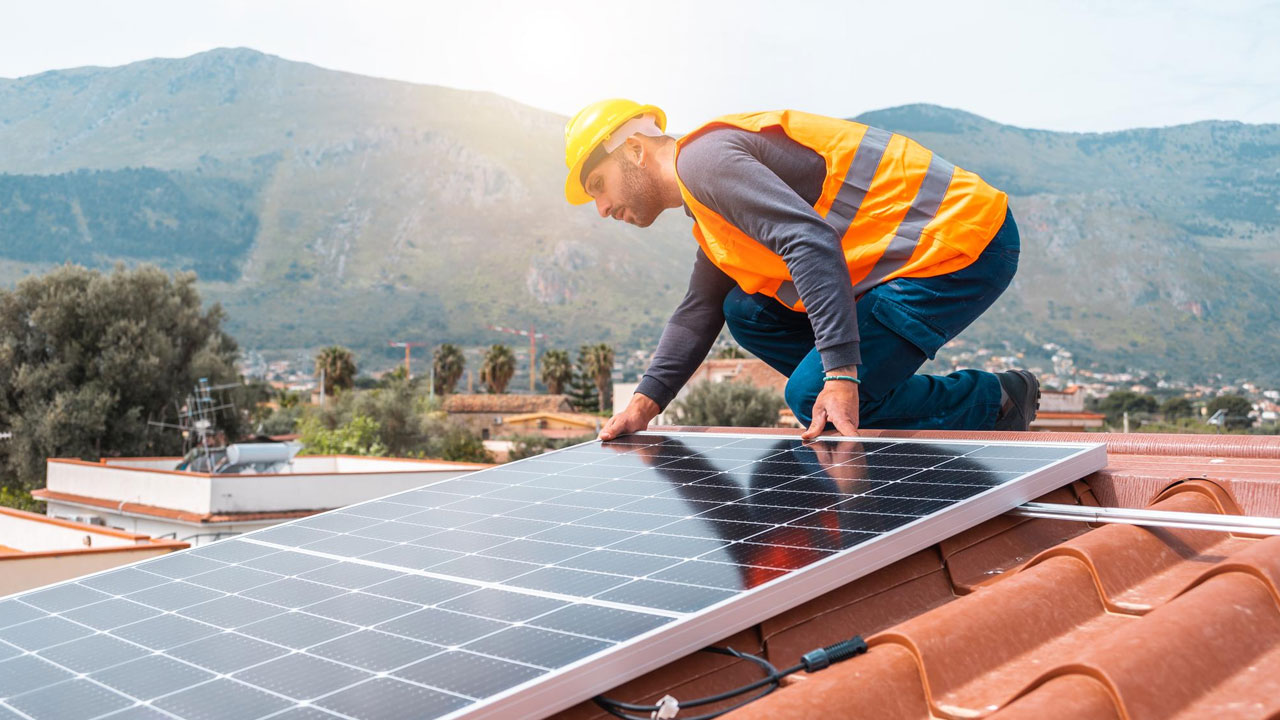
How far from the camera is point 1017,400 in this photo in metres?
4.91

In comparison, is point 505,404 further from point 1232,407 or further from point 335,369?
point 1232,407

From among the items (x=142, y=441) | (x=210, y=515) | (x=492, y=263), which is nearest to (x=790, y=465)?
(x=210, y=515)

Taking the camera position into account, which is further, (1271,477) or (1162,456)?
(1162,456)

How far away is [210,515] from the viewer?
30.8 m

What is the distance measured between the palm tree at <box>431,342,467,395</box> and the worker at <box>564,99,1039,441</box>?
95438 mm

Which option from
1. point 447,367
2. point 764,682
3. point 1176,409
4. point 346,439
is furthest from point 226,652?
→ point 447,367

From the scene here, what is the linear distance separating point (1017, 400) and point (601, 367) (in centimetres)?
9400

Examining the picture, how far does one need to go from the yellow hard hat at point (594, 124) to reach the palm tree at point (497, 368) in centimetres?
9581

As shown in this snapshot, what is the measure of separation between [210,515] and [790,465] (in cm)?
3066

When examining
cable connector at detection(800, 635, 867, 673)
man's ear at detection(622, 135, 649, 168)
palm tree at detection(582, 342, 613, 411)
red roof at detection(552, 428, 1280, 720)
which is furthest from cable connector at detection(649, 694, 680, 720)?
palm tree at detection(582, 342, 613, 411)

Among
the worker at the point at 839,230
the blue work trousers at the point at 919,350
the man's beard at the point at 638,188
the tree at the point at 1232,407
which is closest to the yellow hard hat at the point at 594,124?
the worker at the point at 839,230

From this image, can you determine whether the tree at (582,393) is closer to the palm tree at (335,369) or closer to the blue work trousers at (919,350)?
the palm tree at (335,369)

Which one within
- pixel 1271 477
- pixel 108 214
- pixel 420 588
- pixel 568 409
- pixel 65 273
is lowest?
pixel 568 409

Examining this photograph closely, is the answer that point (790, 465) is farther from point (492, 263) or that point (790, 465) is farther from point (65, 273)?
point (492, 263)
